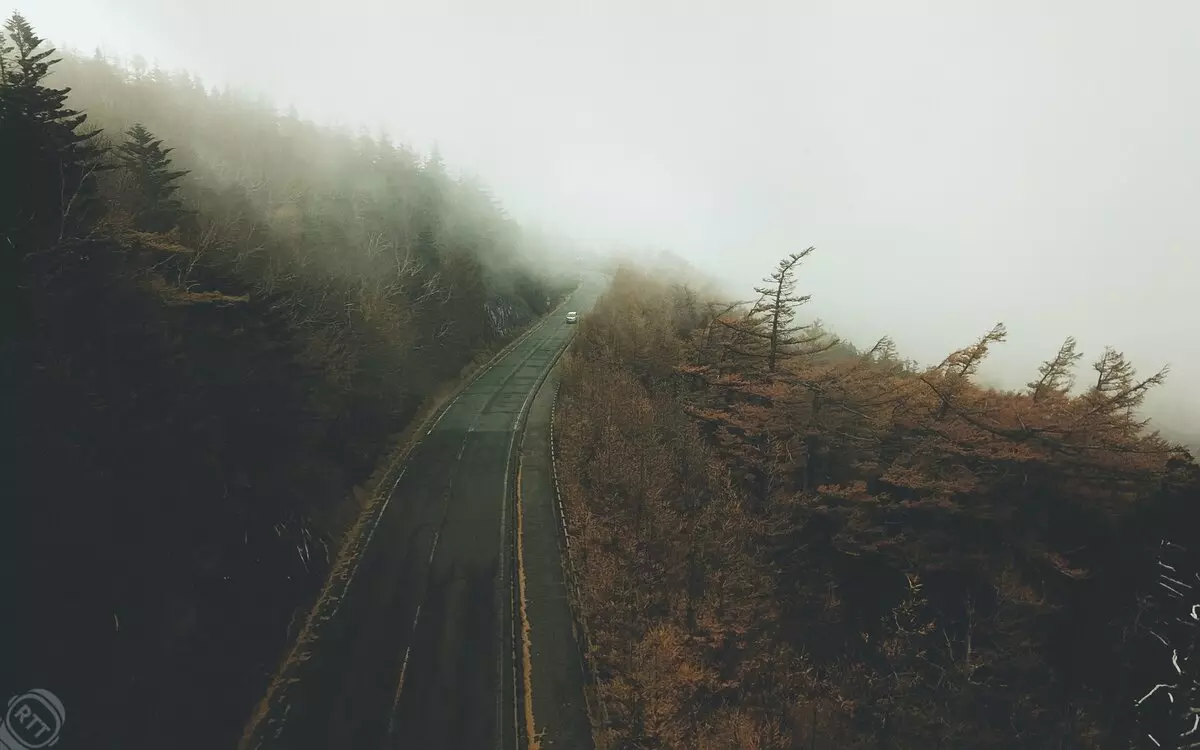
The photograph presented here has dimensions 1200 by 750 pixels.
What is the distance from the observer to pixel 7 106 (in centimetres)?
1394

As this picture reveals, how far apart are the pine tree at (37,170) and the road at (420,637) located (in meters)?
13.6

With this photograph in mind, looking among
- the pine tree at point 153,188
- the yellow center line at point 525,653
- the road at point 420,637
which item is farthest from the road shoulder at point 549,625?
the pine tree at point 153,188

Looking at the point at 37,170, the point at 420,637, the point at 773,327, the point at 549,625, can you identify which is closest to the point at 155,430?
the point at 37,170

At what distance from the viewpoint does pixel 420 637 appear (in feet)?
68.0

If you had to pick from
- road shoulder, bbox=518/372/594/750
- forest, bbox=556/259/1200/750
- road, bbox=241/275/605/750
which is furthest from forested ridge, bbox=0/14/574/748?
forest, bbox=556/259/1200/750

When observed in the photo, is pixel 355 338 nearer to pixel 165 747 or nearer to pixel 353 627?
pixel 353 627

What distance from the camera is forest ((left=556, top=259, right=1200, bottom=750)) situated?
70.8 feet

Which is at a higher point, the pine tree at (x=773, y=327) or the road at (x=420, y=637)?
the pine tree at (x=773, y=327)

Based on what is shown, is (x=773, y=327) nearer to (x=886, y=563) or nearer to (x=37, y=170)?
(x=886, y=563)

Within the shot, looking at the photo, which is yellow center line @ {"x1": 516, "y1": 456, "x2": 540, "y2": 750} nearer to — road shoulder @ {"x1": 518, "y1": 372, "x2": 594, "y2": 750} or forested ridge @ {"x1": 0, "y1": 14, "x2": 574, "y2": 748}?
road shoulder @ {"x1": 518, "y1": 372, "x2": 594, "y2": 750}
